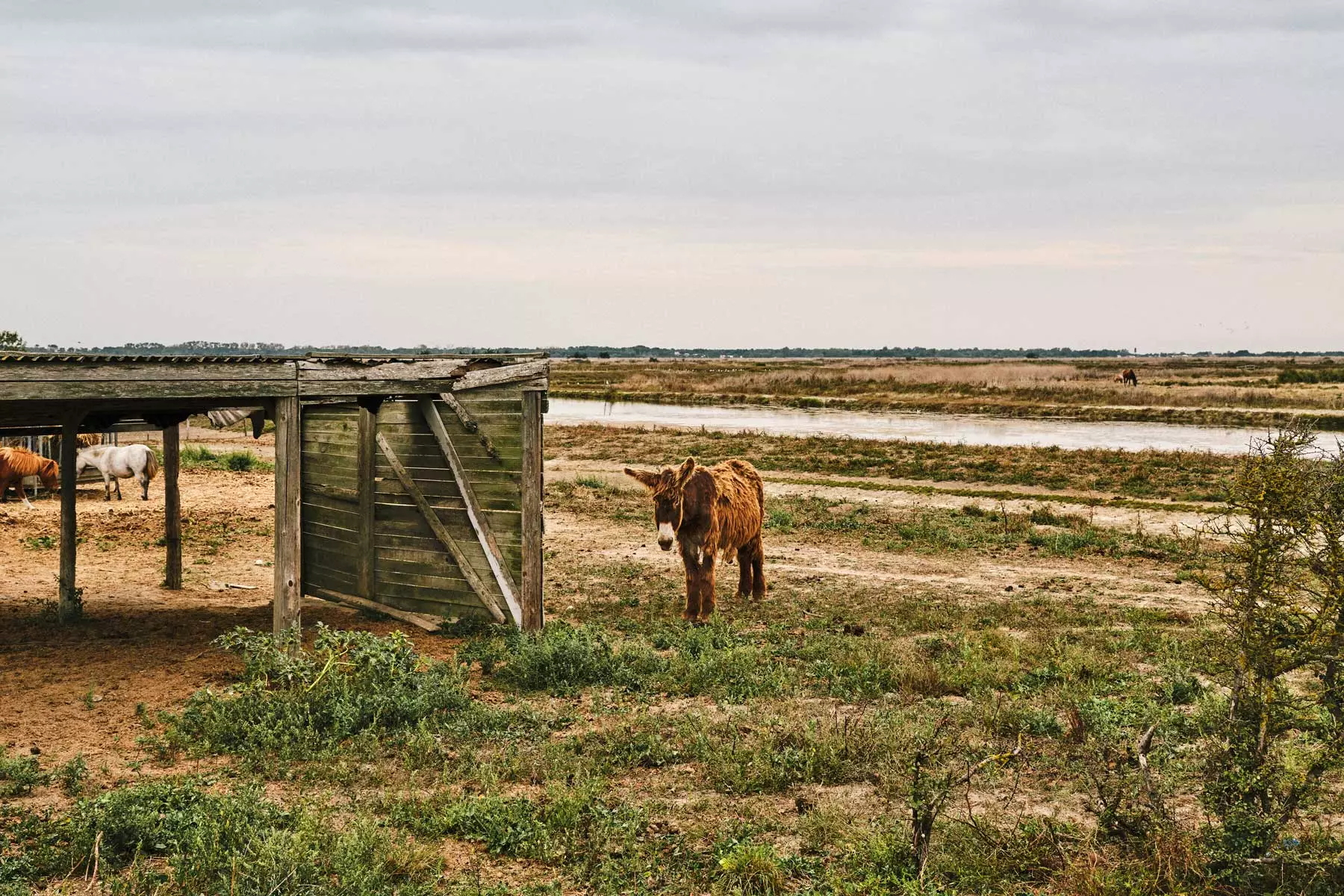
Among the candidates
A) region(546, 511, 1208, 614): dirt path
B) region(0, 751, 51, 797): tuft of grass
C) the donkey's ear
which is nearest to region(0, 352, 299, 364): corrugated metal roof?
region(0, 751, 51, 797): tuft of grass

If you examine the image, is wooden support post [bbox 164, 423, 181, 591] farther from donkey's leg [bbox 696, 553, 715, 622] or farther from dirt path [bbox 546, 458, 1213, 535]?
dirt path [bbox 546, 458, 1213, 535]

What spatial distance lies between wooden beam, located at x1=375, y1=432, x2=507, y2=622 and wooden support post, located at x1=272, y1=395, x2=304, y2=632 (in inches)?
80.8

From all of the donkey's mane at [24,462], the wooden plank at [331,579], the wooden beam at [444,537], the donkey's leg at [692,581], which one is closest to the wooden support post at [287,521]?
the wooden beam at [444,537]

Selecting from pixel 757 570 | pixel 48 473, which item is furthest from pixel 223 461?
pixel 757 570

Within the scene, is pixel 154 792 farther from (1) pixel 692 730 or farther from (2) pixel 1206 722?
(2) pixel 1206 722

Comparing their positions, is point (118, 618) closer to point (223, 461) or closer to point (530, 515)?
point (530, 515)

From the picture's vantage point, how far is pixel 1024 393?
208ft

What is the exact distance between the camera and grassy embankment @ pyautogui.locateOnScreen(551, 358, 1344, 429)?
4984 centimetres

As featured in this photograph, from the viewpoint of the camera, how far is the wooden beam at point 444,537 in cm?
Result: 1197

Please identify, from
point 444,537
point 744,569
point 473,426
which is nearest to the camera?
point 473,426

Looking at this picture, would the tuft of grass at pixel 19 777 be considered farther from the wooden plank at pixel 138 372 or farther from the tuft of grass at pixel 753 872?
the tuft of grass at pixel 753 872

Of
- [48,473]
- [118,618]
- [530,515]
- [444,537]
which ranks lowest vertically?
[118,618]

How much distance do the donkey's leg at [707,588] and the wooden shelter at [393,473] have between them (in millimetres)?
2163

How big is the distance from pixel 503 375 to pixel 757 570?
4.88 m
